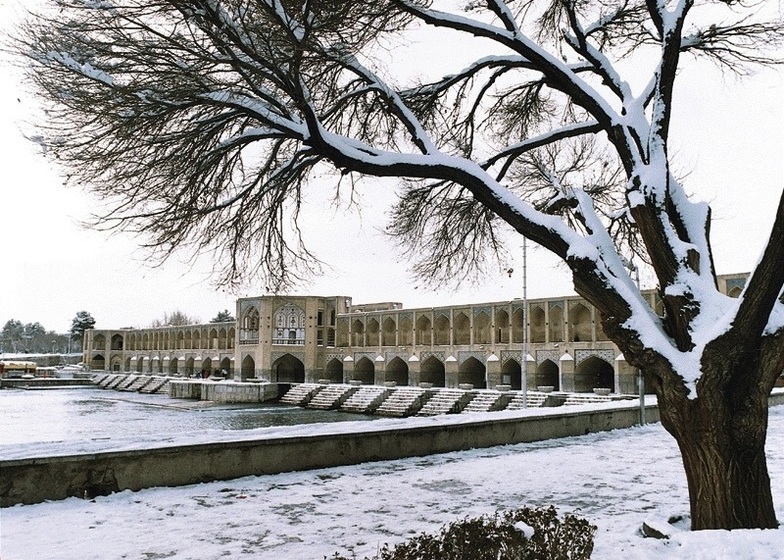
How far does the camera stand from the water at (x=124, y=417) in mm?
24078

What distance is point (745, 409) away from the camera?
3.96 m

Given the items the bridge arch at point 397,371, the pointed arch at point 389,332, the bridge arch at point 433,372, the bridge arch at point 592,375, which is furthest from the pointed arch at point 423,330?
the bridge arch at point 592,375

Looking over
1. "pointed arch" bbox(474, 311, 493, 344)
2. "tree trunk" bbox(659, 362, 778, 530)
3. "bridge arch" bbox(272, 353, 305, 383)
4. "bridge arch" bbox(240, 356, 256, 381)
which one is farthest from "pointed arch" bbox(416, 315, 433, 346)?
"tree trunk" bbox(659, 362, 778, 530)

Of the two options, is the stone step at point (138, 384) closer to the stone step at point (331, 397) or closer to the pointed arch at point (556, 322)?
the stone step at point (331, 397)

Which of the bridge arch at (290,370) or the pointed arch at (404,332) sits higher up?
the pointed arch at (404,332)

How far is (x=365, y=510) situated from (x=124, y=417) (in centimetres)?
2893

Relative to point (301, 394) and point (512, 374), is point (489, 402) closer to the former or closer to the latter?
point (512, 374)

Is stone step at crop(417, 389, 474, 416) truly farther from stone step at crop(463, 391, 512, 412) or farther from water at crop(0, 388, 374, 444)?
water at crop(0, 388, 374, 444)

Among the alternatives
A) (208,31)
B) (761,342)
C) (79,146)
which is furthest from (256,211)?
(761,342)

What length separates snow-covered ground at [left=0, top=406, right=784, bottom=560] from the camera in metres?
3.92

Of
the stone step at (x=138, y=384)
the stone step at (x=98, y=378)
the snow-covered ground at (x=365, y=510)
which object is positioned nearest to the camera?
the snow-covered ground at (x=365, y=510)

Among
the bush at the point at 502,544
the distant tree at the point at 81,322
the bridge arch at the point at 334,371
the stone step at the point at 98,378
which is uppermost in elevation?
the distant tree at the point at 81,322

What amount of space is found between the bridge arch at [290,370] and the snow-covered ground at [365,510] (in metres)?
40.3

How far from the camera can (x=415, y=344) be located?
39.5 meters
